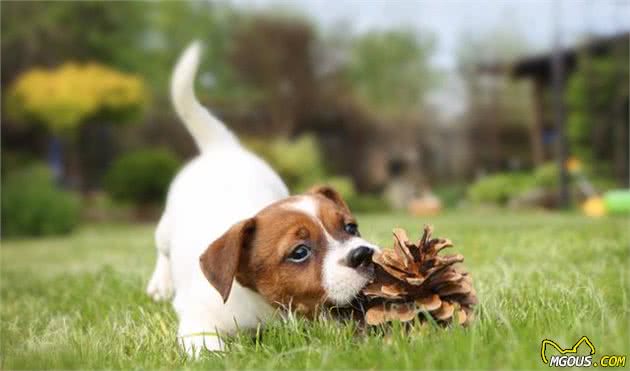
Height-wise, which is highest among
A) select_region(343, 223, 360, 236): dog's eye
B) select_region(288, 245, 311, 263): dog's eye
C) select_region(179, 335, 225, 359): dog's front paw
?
select_region(343, 223, 360, 236): dog's eye

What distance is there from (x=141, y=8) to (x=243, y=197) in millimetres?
16236

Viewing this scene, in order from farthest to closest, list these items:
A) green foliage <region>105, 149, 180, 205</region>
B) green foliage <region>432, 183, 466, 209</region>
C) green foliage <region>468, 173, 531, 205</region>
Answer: green foliage <region>432, 183, 466, 209</region> → green foliage <region>105, 149, 180, 205</region> → green foliage <region>468, 173, 531, 205</region>

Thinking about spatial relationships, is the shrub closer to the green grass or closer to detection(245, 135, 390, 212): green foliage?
detection(245, 135, 390, 212): green foliage

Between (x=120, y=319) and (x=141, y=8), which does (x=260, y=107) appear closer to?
(x=141, y=8)

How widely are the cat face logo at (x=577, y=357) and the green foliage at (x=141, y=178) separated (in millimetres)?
12315

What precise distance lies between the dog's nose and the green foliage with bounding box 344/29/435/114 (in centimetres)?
1535

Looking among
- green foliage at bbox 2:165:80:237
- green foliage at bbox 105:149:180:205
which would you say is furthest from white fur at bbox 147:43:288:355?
green foliage at bbox 105:149:180:205

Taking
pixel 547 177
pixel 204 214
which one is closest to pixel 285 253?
pixel 204 214

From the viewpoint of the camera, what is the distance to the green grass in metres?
1.88

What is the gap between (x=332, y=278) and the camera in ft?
7.38

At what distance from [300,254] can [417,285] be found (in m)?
0.38

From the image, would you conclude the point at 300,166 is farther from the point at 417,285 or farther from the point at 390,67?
the point at 417,285

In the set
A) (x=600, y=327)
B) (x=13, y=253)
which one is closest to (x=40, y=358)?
(x=600, y=327)

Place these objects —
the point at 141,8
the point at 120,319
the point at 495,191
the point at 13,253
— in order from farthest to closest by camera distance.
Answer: the point at 141,8, the point at 495,191, the point at 13,253, the point at 120,319
